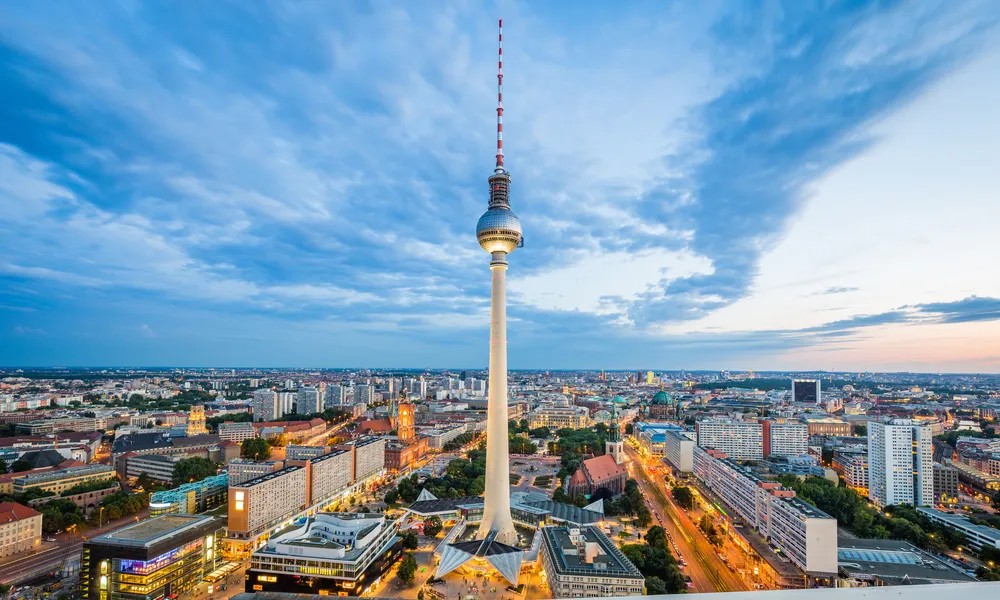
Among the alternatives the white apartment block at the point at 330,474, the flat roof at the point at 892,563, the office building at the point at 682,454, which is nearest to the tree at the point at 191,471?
the white apartment block at the point at 330,474

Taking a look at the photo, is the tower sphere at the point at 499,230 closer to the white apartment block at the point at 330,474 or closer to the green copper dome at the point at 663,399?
the white apartment block at the point at 330,474

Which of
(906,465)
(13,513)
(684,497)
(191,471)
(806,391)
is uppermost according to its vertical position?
(906,465)

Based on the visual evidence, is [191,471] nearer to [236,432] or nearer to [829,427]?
[236,432]

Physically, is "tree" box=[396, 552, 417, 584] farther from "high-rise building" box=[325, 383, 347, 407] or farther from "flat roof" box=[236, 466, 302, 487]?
"high-rise building" box=[325, 383, 347, 407]

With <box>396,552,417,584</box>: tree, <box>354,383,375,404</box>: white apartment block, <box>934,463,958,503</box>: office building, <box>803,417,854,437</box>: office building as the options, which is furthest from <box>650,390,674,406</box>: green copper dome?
<box>396,552,417,584</box>: tree

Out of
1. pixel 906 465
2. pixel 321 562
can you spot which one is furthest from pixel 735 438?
pixel 321 562
